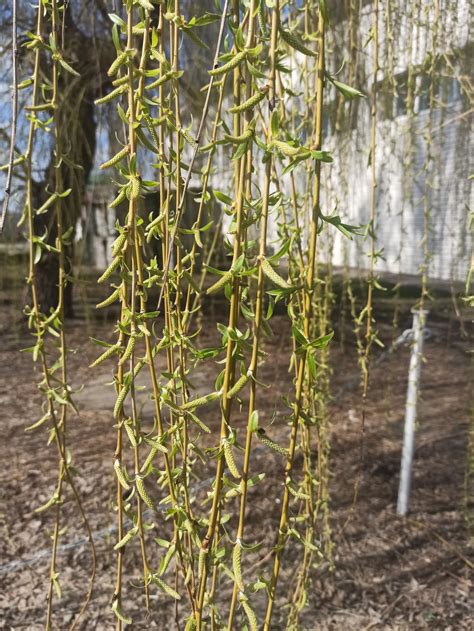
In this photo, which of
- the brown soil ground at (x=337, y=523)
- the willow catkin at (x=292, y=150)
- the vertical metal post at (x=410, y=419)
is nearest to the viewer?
the willow catkin at (x=292, y=150)

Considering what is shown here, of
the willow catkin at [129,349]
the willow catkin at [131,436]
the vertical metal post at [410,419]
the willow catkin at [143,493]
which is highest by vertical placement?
the willow catkin at [129,349]

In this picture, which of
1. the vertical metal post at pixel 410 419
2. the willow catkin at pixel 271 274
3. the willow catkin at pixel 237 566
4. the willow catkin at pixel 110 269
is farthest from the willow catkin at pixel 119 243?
the vertical metal post at pixel 410 419

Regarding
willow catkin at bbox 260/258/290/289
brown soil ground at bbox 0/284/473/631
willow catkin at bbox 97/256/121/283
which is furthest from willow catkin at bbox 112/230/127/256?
brown soil ground at bbox 0/284/473/631

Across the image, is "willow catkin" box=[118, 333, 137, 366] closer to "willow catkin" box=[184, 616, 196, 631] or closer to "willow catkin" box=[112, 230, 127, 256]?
"willow catkin" box=[112, 230, 127, 256]

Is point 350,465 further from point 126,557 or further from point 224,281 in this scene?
point 224,281

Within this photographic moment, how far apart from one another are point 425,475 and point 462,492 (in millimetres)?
127

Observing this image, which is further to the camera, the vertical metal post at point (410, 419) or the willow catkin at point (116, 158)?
the vertical metal post at point (410, 419)

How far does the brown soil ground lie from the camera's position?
1.19 m

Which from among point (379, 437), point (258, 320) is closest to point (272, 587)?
point (258, 320)

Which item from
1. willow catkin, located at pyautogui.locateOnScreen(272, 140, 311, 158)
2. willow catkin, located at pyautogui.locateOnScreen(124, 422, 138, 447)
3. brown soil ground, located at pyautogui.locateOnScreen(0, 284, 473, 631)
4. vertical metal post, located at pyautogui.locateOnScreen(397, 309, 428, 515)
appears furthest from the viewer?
vertical metal post, located at pyautogui.locateOnScreen(397, 309, 428, 515)

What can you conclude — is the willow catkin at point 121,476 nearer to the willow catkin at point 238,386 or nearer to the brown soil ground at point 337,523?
the willow catkin at point 238,386

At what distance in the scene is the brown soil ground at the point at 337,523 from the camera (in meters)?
1.19

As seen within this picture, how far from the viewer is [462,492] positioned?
1692mm

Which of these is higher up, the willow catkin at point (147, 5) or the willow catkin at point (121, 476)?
the willow catkin at point (147, 5)
